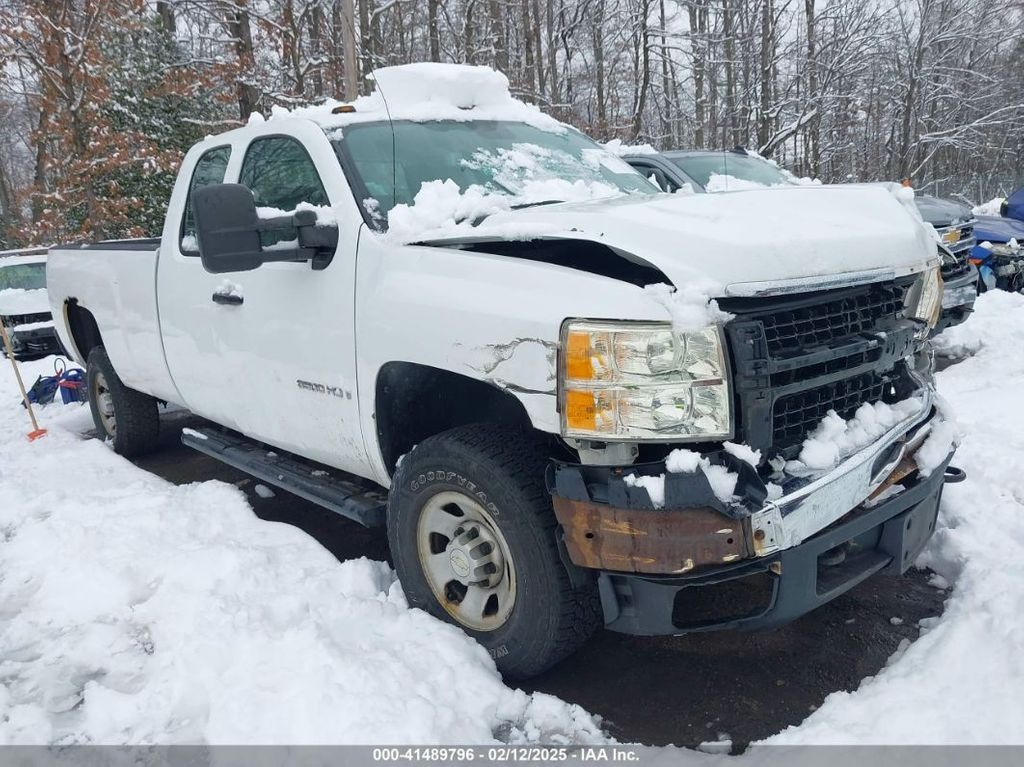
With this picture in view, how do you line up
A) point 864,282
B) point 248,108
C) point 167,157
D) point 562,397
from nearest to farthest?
point 562,397 < point 864,282 < point 167,157 < point 248,108

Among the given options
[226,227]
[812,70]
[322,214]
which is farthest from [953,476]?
[812,70]

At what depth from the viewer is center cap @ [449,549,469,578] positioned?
2.73 metres

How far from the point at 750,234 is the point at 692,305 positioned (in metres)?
0.37

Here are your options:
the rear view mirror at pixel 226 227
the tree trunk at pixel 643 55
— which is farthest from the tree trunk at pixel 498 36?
the rear view mirror at pixel 226 227

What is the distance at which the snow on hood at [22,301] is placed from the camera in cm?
1163

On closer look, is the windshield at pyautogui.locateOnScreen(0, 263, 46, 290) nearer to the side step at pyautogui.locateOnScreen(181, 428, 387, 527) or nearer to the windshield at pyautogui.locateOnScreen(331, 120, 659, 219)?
the side step at pyautogui.locateOnScreen(181, 428, 387, 527)

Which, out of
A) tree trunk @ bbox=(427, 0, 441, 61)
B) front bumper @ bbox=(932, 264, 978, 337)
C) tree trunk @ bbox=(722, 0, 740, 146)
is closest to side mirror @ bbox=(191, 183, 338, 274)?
front bumper @ bbox=(932, 264, 978, 337)

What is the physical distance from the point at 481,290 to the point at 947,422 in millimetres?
1757

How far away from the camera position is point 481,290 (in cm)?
254

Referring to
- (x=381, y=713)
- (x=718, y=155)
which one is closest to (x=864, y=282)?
(x=381, y=713)

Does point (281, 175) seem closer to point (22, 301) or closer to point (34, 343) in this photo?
point (34, 343)

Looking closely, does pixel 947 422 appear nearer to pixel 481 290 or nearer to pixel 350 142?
pixel 481 290

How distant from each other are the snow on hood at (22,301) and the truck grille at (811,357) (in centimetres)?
1230

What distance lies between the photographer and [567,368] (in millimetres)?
2256
